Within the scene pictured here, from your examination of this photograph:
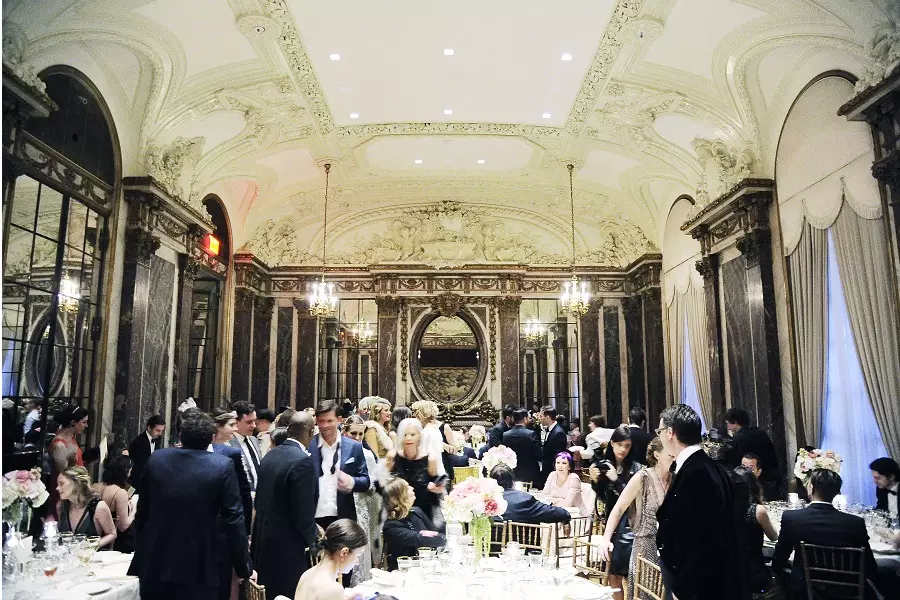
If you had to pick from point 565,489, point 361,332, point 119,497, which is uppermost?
point 361,332

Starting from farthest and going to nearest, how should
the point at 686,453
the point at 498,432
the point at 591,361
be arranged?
the point at 591,361 < the point at 498,432 < the point at 686,453

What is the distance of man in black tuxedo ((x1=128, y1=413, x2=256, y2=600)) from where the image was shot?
3658mm

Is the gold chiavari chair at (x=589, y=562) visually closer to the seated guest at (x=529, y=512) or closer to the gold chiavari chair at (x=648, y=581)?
the seated guest at (x=529, y=512)

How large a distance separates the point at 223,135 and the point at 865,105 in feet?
26.5

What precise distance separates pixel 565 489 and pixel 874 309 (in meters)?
3.51

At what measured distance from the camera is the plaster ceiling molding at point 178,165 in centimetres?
830

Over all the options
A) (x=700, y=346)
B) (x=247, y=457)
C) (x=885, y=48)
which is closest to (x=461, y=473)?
(x=247, y=457)

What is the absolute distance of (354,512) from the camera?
16.0 ft

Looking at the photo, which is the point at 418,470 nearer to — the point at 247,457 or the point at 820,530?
the point at 247,457

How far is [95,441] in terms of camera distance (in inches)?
292

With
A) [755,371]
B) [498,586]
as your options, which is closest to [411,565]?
[498,586]

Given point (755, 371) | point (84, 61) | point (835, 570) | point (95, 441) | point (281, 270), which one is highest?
point (84, 61)

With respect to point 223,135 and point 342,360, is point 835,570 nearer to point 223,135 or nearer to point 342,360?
point 223,135

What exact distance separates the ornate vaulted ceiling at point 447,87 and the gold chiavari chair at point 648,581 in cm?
525
